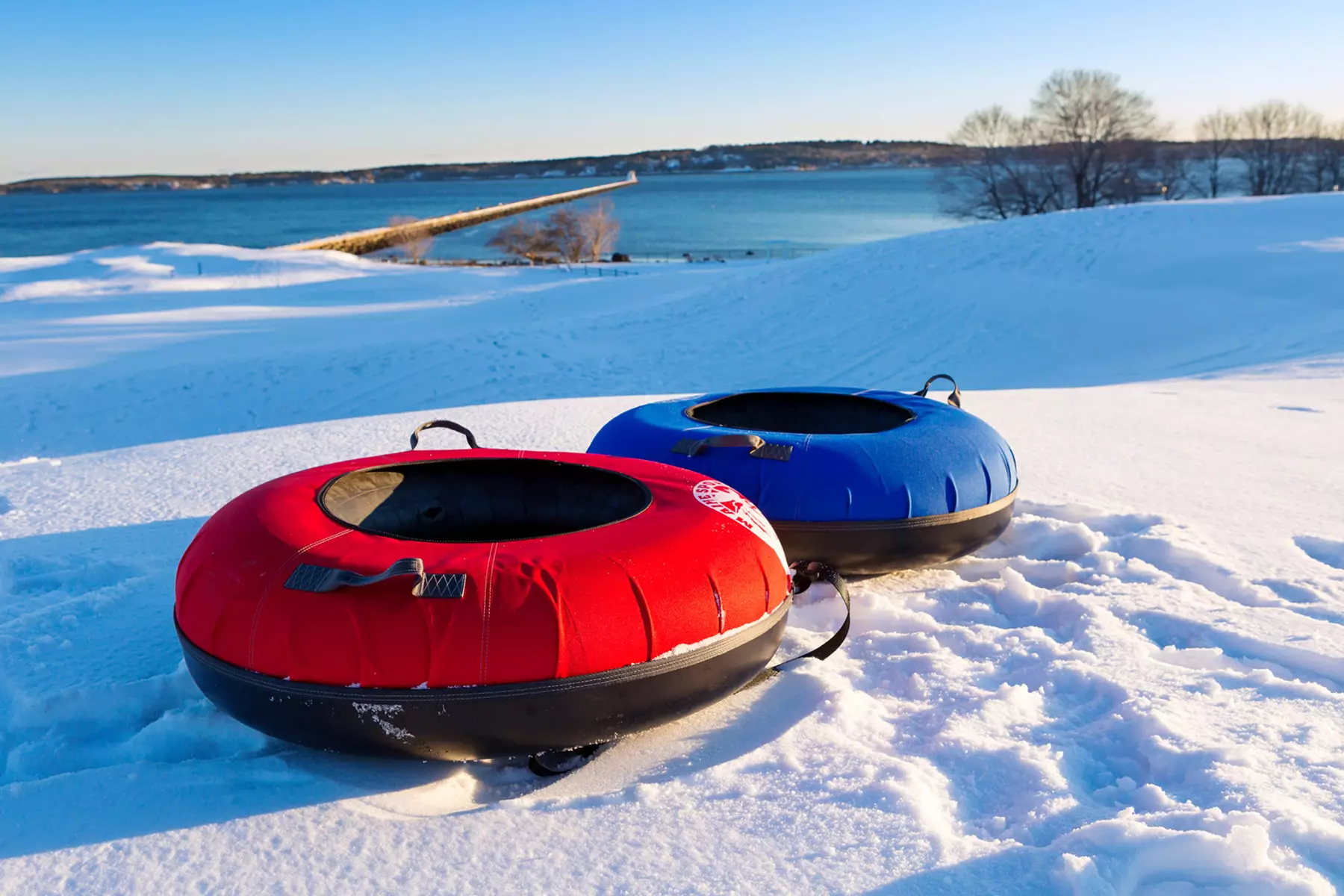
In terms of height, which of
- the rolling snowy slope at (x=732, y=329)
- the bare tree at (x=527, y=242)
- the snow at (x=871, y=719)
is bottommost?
the snow at (x=871, y=719)

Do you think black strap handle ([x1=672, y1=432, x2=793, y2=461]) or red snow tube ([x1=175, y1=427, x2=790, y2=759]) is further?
black strap handle ([x1=672, y1=432, x2=793, y2=461])

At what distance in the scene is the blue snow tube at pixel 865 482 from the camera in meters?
3.67

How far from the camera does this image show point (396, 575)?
2.39 meters

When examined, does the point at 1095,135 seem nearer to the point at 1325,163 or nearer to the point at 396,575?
the point at 1325,163

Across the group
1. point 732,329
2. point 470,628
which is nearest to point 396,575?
point 470,628

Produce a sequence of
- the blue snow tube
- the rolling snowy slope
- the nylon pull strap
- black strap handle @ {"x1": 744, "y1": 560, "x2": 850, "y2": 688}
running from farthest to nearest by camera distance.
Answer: the rolling snowy slope, the blue snow tube, black strap handle @ {"x1": 744, "y1": 560, "x2": 850, "y2": 688}, the nylon pull strap

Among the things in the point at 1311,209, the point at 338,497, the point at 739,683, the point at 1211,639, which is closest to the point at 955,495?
the point at 1211,639

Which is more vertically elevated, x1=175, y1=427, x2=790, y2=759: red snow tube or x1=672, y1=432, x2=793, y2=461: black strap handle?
x1=672, y1=432, x2=793, y2=461: black strap handle

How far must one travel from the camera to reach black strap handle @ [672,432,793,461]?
376 centimetres

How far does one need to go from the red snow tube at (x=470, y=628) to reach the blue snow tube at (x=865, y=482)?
78cm

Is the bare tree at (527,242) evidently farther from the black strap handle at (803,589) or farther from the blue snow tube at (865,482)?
the black strap handle at (803,589)

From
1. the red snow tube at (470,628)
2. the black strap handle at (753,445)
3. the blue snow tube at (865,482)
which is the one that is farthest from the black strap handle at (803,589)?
the black strap handle at (753,445)

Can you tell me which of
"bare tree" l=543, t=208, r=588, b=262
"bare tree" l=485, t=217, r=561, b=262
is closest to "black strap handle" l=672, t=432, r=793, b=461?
"bare tree" l=485, t=217, r=561, b=262

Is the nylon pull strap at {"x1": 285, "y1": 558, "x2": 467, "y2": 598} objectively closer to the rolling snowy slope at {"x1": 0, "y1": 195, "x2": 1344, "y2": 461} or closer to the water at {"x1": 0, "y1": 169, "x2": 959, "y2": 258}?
the rolling snowy slope at {"x1": 0, "y1": 195, "x2": 1344, "y2": 461}
